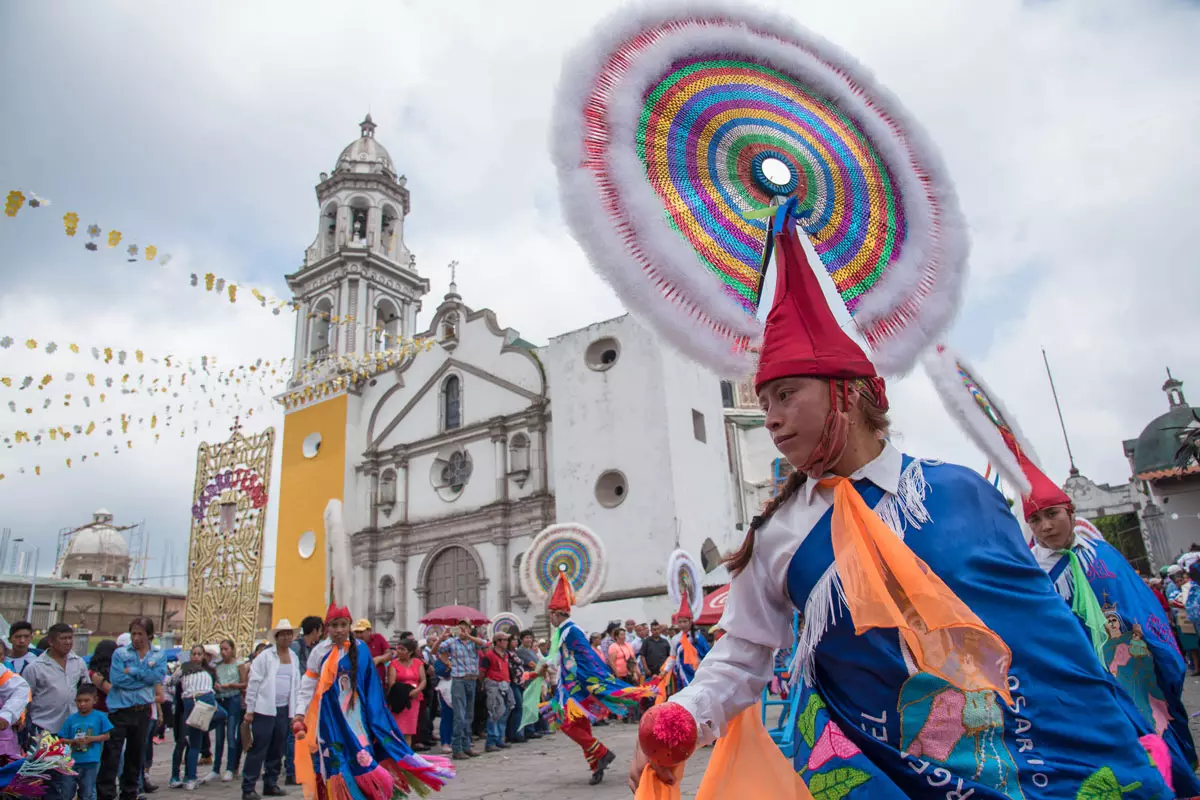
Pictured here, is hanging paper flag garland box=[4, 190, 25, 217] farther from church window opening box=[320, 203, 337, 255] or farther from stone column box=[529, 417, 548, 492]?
church window opening box=[320, 203, 337, 255]

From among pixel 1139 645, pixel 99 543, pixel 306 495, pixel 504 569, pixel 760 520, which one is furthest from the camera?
pixel 99 543

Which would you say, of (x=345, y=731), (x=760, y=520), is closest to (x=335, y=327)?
(x=345, y=731)

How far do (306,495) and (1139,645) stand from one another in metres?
25.2

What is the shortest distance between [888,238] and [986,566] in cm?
139

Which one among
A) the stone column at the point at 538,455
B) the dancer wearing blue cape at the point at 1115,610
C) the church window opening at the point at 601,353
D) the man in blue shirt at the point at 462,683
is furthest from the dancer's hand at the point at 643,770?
the stone column at the point at 538,455

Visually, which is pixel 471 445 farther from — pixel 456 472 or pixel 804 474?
pixel 804 474

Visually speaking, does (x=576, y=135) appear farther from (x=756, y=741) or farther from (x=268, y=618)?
(x=268, y=618)

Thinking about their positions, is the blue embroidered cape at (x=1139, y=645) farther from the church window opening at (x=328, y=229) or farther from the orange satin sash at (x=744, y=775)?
the church window opening at (x=328, y=229)

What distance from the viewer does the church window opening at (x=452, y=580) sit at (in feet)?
73.2

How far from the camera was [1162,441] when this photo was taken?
3097 centimetres

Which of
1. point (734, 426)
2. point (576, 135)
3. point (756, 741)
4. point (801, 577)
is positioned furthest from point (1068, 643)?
point (734, 426)

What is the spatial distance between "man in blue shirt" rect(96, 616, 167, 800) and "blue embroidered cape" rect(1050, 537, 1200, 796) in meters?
7.15

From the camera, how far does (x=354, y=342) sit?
1057 inches

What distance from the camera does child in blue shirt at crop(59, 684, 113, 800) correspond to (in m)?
6.13
